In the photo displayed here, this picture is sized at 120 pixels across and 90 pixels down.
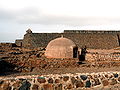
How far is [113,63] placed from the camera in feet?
49.5

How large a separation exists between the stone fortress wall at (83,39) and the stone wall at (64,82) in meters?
27.2

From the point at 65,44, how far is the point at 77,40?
54.5ft

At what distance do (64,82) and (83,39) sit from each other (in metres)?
30.5

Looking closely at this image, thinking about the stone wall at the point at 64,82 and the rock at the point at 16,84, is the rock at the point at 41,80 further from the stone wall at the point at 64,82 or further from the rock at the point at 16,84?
the rock at the point at 16,84

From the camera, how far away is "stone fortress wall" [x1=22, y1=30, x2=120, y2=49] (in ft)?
108

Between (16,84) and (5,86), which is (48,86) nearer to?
(16,84)

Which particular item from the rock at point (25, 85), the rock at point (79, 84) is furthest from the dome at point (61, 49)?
the rock at point (25, 85)

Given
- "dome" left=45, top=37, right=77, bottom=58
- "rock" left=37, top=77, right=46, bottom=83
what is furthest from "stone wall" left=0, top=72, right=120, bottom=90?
"dome" left=45, top=37, right=77, bottom=58

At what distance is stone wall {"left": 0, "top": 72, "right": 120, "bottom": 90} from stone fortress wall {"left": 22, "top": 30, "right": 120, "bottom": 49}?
27.2 meters

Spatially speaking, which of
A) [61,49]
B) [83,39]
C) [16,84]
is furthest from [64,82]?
[83,39]

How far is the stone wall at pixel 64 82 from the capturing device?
400cm

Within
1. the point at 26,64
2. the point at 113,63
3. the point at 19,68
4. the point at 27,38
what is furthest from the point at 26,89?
the point at 27,38

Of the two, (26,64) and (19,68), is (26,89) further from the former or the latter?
(26,64)

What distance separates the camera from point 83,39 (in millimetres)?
34594
